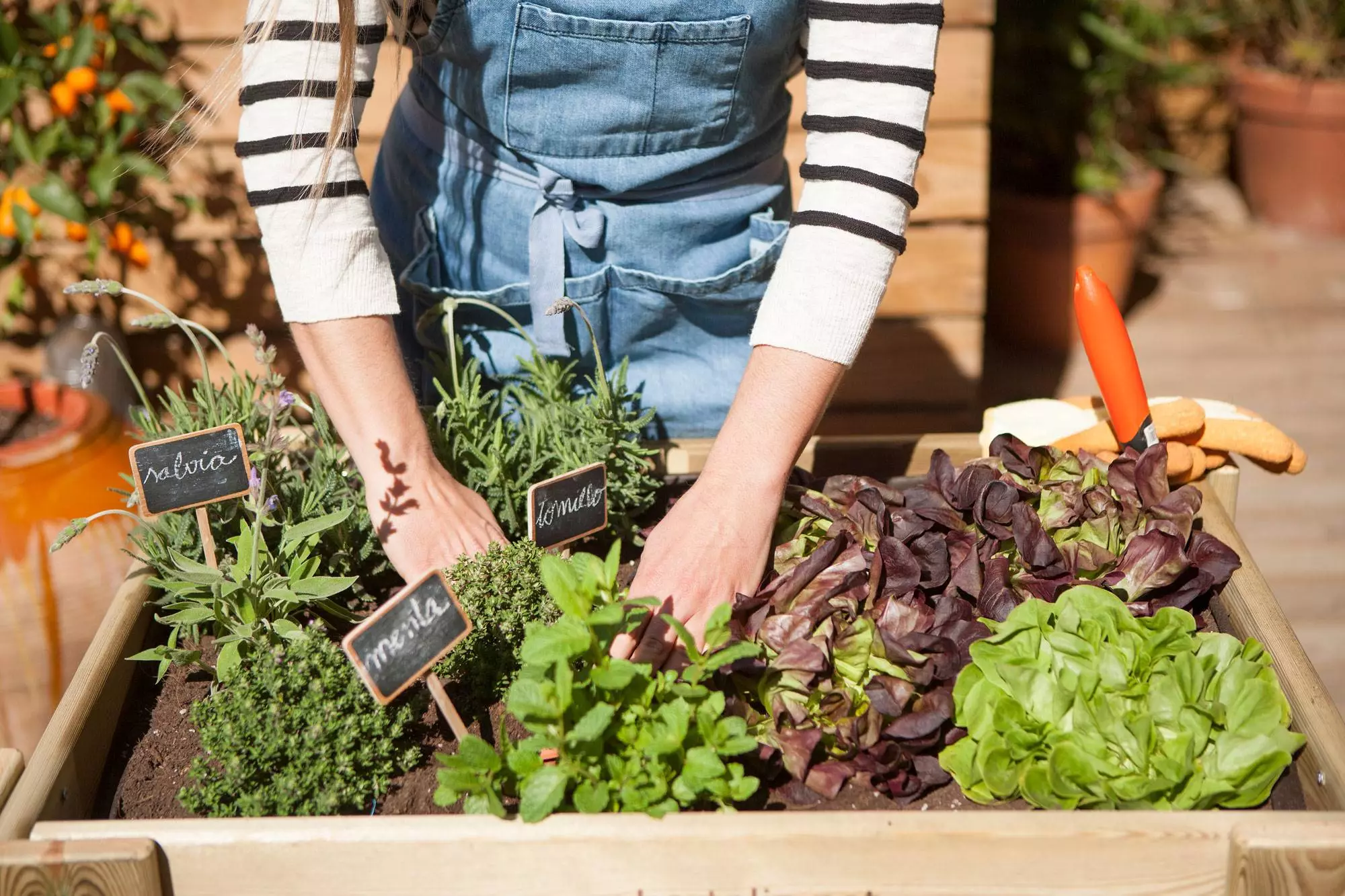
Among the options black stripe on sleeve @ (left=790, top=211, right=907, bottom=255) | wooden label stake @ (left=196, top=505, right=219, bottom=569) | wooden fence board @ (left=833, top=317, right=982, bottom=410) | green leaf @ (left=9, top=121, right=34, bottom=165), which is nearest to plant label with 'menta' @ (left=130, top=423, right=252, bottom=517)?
wooden label stake @ (left=196, top=505, right=219, bottom=569)

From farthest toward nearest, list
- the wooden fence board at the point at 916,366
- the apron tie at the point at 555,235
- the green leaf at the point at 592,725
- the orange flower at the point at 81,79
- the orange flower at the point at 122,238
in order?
1. the wooden fence board at the point at 916,366
2. the orange flower at the point at 122,238
3. the orange flower at the point at 81,79
4. the apron tie at the point at 555,235
5. the green leaf at the point at 592,725

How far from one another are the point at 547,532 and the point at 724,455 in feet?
0.60

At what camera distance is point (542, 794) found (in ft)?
2.69

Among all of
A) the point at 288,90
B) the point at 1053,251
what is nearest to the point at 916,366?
the point at 1053,251

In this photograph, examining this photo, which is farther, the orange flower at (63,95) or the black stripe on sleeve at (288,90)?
the orange flower at (63,95)

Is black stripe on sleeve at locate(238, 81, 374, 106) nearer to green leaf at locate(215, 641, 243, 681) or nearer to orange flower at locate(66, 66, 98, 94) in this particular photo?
green leaf at locate(215, 641, 243, 681)

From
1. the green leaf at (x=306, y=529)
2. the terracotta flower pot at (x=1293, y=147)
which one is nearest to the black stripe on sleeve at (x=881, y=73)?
the green leaf at (x=306, y=529)

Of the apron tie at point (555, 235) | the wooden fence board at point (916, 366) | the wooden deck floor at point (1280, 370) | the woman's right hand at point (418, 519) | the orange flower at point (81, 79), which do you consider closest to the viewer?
the woman's right hand at point (418, 519)

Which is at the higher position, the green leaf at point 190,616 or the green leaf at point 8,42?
the green leaf at point 8,42

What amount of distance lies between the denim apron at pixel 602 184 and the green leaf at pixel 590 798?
56cm

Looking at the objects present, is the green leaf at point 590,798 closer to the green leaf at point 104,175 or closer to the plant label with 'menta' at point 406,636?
the plant label with 'menta' at point 406,636

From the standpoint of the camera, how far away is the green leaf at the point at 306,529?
103 cm

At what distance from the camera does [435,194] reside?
4.34 feet

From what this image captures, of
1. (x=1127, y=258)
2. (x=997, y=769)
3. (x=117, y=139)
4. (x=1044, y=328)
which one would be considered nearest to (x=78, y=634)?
(x=117, y=139)
